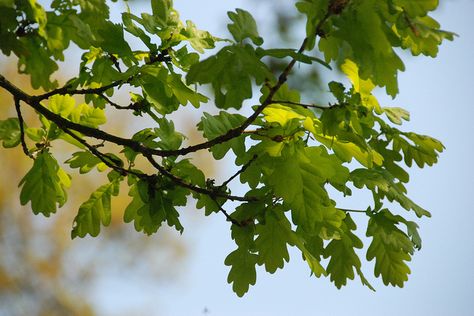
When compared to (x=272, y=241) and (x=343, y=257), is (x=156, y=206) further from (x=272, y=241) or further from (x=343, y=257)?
(x=343, y=257)

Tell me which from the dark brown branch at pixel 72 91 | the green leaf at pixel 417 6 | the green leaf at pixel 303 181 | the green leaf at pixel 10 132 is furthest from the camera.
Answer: the green leaf at pixel 10 132

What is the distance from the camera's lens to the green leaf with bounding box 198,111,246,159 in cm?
105

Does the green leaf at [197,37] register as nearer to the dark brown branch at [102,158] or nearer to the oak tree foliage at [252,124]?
the oak tree foliage at [252,124]

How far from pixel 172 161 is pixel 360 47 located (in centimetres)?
48

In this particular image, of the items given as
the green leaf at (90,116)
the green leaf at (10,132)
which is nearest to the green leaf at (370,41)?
the green leaf at (90,116)

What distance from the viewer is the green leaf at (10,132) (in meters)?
1.21

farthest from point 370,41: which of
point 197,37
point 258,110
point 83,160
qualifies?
point 83,160

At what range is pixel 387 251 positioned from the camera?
47.6 inches

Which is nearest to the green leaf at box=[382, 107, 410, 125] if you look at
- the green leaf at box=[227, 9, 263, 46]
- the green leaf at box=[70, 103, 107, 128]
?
the green leaf at box=[227, 9, 263, 46]

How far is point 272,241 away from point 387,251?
0.89 ft

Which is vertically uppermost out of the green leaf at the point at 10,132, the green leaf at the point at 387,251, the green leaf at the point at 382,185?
the green leaf at the point at 10,132

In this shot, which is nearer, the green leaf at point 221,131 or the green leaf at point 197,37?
the green leaf at point 221,131

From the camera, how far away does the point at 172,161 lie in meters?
1.17

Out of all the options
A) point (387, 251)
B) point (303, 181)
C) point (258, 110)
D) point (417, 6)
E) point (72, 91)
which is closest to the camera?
point (417, 6)
